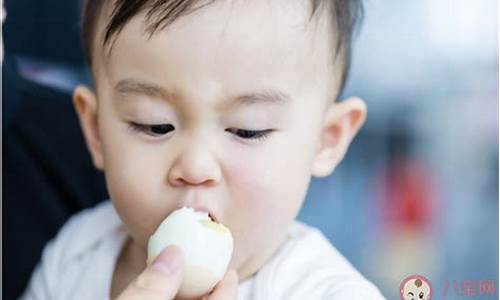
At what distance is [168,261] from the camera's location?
0.64 meters

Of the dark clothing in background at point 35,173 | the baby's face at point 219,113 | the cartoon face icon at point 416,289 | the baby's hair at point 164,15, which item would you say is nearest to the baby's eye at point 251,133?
the baby's face at point 219,113

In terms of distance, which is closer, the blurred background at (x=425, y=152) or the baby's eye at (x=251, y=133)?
the baby's eye at (x=251, y=133)

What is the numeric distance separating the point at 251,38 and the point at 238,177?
13cm

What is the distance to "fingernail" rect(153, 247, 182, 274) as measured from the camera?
0.64 m

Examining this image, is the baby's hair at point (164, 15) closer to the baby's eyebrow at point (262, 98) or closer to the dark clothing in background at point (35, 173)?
the baby's eyebrow at point (262, 98)

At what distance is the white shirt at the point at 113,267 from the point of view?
0.79 meters

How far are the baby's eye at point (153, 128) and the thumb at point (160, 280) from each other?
125 mm

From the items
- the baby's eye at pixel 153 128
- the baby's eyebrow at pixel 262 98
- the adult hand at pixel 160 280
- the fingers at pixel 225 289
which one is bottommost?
the fingers at pixel 225 289

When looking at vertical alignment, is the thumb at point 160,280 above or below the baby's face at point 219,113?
below

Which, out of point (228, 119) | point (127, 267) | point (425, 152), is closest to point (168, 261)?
point (228, 119)

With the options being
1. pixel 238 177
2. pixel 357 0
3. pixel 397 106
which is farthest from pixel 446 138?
pixel 238 177

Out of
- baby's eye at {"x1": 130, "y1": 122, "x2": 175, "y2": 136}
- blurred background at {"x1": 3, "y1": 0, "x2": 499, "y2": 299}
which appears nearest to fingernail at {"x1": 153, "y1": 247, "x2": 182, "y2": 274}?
baby's eye at {"x1": 130, "y1": 122, "x2": 175, "y2": 136}

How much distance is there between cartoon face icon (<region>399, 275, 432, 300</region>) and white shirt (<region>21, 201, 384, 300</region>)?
6cm

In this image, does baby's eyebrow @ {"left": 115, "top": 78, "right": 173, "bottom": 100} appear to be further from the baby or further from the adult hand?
the adult hand
